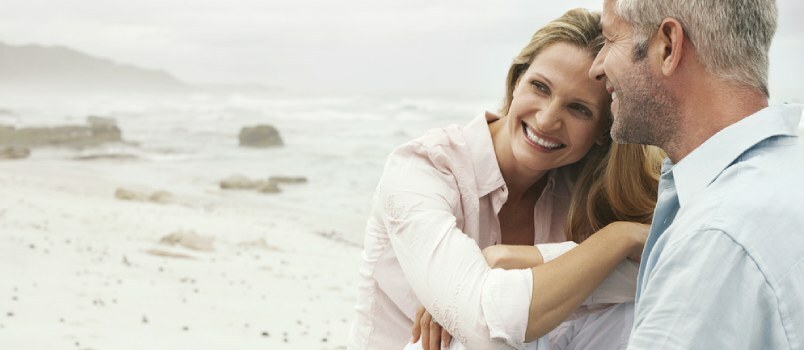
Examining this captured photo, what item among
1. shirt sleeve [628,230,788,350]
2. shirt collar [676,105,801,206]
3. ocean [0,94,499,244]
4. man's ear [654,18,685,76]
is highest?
man's ear [654,18,685,76]

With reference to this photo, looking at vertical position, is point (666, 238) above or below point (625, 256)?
above

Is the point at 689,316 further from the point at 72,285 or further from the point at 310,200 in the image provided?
the point at 310,200

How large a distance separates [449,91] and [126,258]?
44.2 meters

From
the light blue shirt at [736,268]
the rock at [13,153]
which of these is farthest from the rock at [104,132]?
the light blue shirt at [736,268]

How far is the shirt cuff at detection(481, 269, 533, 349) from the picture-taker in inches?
87.0

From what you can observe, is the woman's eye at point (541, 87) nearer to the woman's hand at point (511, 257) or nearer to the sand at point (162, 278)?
the woman's hand at point (511, 257)

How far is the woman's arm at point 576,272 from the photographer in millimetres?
2238

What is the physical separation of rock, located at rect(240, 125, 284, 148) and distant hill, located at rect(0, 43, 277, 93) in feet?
145

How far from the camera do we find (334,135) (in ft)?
102

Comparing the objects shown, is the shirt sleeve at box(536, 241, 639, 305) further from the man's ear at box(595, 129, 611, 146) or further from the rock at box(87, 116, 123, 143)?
the rock at box(87, 116, 123, 143)

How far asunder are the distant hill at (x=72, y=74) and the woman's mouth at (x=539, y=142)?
68.5 meters

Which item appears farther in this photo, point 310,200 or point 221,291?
point 310,200

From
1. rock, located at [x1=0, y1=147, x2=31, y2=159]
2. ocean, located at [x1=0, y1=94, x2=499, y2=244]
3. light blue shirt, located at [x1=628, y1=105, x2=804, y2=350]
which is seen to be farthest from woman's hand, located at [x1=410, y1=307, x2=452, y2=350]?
rock, located at [x1=0, y1=147, x2=31, y2=159]

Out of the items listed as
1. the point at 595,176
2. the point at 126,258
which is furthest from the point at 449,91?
the point at 595,176
